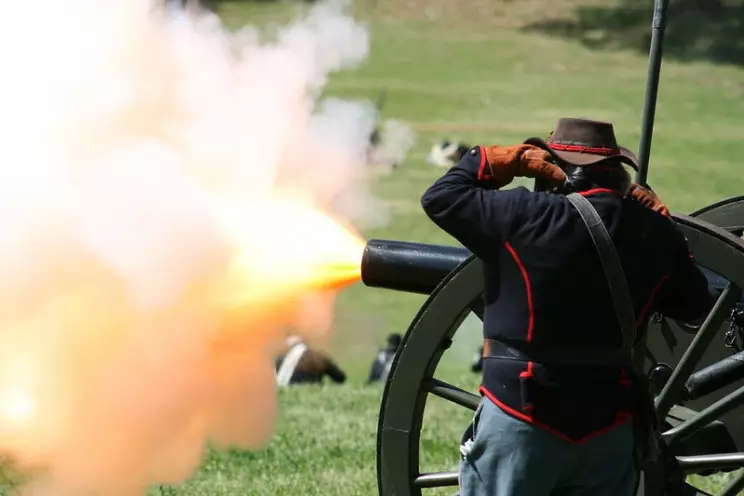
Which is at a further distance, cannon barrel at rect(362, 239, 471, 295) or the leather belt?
cannon barrel at rect(362, 239, 471, 295)

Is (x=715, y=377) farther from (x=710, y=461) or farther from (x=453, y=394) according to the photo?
(x=453, y=394)

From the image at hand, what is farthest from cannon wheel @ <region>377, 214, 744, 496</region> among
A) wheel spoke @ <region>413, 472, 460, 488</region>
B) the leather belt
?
the leather belt

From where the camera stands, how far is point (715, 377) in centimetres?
525

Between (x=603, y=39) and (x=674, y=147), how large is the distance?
16.9 feet

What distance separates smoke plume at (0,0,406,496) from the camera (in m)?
6.21

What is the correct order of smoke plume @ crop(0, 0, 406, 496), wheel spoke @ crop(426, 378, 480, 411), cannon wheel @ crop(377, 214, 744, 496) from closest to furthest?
cannon wheel @ crop(377, 214, 744, 496), wheel spoke @ crop(426, 378, 480, 411), smoke plume @ crop(0, 0, 406, 496)

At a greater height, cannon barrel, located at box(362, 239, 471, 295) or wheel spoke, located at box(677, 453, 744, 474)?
cannon barrel, located at box(362, 239, 471, 295)

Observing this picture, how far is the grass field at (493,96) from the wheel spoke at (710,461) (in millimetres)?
8663

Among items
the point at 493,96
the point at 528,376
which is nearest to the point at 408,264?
the point at 528,376

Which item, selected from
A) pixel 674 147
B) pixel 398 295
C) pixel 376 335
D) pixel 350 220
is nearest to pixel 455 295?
pixel 350 220

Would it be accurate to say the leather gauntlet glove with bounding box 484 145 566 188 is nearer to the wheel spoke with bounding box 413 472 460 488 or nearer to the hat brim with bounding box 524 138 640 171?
the hat brim with bounding box 524 138 640 171

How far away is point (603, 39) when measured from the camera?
31.2 metres

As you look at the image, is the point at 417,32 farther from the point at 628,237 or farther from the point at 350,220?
the point at 628,237

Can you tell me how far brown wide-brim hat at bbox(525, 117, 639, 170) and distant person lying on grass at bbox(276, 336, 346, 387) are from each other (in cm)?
821
